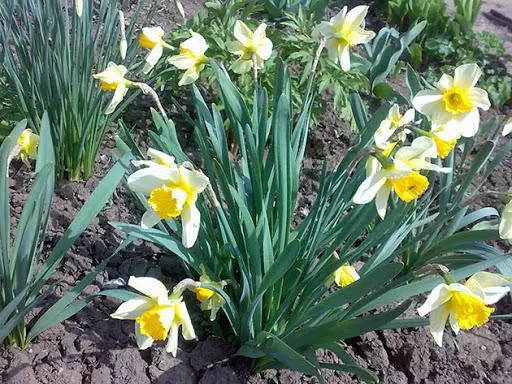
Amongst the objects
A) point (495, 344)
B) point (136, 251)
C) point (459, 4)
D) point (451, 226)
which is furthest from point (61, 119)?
point (459, 4)

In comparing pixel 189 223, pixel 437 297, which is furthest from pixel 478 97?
pixel 189 223

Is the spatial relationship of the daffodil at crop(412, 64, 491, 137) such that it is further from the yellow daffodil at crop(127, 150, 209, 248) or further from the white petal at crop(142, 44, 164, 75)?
the white petal at crop(142, 44, 164, 75)

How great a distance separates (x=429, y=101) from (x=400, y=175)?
0.99 ft

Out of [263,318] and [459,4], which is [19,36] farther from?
[459,4]

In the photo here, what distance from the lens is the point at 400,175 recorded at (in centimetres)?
142

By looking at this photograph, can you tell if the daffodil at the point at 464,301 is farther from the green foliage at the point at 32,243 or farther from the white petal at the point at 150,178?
the green foliage at the point at 32,243

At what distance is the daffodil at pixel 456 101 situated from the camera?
1581 millimetres

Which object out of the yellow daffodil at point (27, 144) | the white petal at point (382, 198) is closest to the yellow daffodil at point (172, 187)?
the white petal at point (382, 198)

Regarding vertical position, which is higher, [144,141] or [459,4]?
[459,4]

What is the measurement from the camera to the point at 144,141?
2773 millimetres

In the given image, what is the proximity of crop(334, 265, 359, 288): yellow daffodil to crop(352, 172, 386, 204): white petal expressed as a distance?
40 centimetres

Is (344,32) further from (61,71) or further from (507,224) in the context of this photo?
(61,71)

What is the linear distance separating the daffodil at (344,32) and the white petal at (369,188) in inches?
18.8

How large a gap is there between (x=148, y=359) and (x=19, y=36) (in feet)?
4.33
